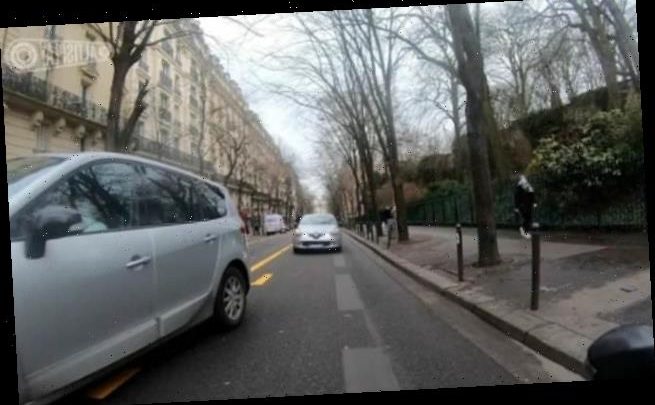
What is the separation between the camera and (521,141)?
17.2 meters

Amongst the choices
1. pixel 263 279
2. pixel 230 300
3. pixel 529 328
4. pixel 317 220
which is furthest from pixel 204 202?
pixel 317 220

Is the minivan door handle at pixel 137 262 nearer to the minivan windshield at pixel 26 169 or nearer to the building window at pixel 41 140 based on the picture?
the minivan windshield at pixel 26 169

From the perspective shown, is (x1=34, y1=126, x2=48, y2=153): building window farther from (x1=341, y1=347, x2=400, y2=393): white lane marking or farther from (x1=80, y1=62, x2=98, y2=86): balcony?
(x1=80, y1=62, x2=98, y2=86): balcony

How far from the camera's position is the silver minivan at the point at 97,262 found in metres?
2.11

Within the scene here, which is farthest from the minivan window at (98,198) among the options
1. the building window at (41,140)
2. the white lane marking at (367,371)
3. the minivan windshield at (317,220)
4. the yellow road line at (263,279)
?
the minivan windshield at (317,220)

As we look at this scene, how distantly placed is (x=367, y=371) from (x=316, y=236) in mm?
10324

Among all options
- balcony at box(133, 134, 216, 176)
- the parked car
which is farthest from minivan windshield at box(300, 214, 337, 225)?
the parked car

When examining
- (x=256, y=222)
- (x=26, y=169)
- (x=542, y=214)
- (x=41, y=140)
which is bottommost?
(x=256, y=222)

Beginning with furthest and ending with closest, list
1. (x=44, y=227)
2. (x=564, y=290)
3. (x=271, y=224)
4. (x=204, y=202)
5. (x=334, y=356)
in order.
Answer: (x=271, y=224) < (x=564, y=290) < (x=204, y=202) < (x=334, y=356) < (x=44, y=227)

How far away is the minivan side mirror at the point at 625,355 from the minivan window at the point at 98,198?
8.64 ft

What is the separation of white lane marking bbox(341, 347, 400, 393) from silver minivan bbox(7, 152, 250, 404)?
4.55 feet

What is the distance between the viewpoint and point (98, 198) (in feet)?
8.84

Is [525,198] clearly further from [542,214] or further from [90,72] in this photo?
[90,72]

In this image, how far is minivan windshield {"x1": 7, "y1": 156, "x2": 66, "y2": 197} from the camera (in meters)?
2.28
